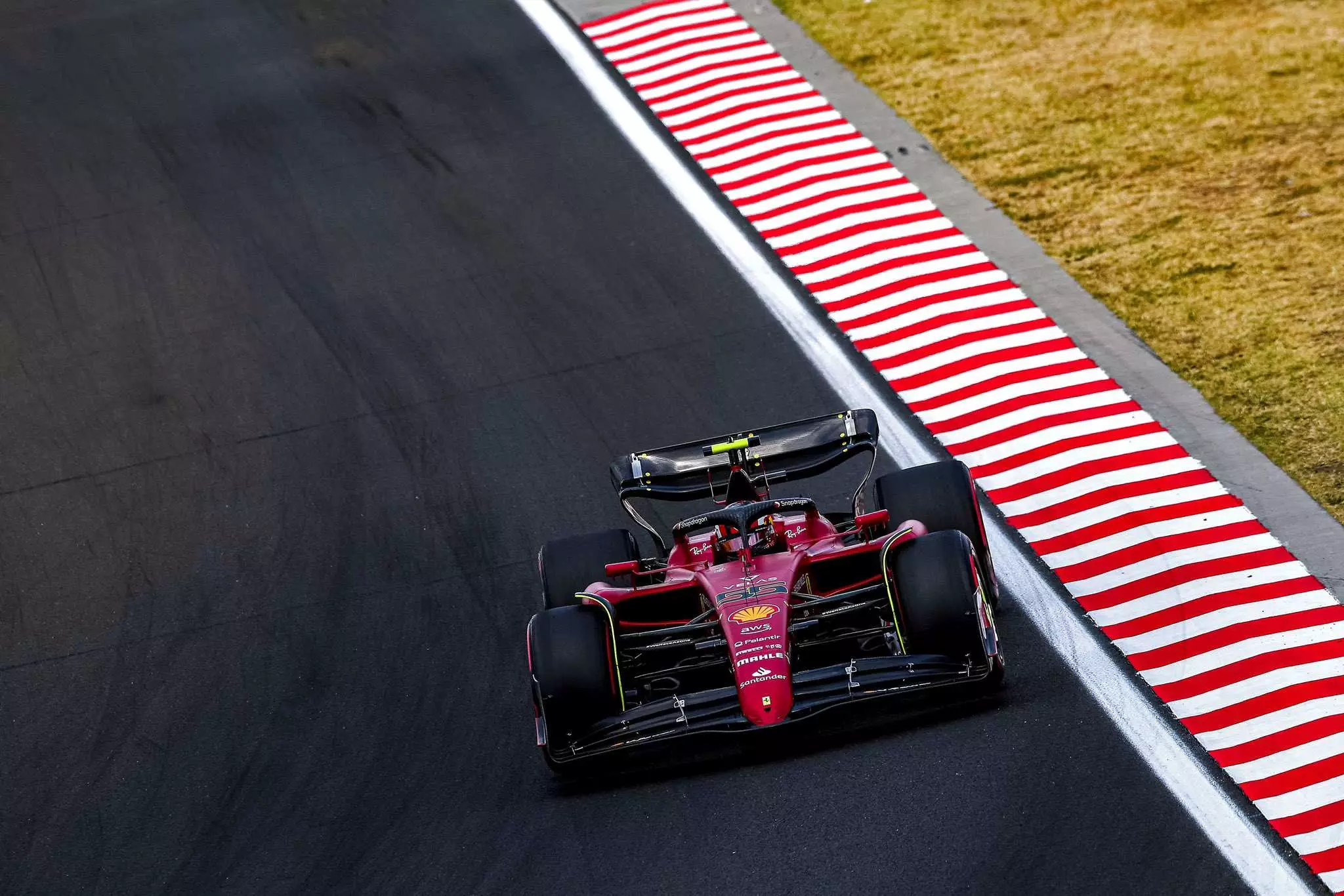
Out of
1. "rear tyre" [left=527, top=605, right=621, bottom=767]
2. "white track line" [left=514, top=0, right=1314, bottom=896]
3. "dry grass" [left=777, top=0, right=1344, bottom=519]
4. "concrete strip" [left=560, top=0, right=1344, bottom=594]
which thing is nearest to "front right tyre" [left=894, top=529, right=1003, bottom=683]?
"white track line" [left=514, top=0, right=1314, bottom=896]

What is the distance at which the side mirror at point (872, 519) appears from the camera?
326 inches

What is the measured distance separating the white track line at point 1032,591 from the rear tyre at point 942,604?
0.97 m

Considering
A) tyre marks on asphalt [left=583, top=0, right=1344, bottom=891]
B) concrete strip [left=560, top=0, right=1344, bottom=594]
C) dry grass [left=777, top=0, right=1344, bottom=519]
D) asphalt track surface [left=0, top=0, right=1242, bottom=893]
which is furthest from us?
dry grass [left=777, top=0, right=1344, bottom=519]

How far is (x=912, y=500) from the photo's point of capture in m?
8.42

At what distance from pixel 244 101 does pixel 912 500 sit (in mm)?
10397

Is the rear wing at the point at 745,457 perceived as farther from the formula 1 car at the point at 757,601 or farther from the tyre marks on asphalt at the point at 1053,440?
the tyre marks on asphalt at the point at 1053,440

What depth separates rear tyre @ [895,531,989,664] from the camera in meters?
7.54

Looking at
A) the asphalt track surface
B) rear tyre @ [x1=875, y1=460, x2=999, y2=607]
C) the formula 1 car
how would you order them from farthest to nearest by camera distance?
rear tyre @ [x1=875, y1=460, x2=999, y2=607] < the asphalt track surface < the formula 1 car

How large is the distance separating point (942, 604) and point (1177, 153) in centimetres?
704

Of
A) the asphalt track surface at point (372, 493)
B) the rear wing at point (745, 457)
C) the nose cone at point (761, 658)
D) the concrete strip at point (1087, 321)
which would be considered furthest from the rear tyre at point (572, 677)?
the concrete strip at point (1087, 321)

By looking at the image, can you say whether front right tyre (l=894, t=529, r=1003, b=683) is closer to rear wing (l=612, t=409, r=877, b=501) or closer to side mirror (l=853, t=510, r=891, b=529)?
side mirror (l=853, t=510, r=891, b=529)

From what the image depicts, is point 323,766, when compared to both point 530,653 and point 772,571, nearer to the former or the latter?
point 530,653

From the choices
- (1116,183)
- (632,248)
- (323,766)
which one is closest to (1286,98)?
(1116,183)

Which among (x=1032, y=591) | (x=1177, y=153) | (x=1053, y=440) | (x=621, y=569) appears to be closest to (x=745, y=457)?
(x=621, y=569)
